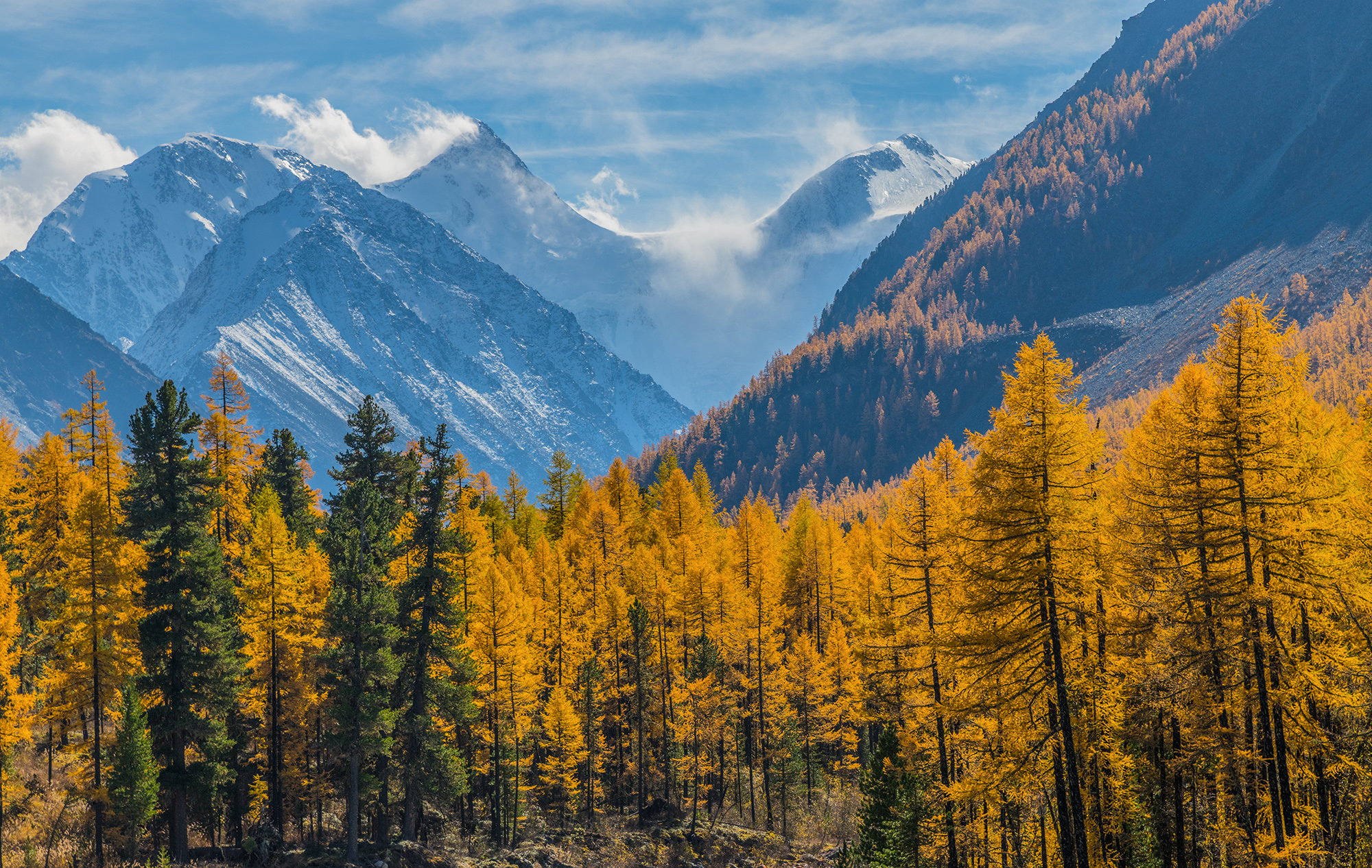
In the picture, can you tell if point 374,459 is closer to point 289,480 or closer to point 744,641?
point 289,480

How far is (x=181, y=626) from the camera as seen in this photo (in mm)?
34406

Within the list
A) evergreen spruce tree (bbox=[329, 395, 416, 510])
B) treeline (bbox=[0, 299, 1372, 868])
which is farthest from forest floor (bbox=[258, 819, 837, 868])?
evergreen spruce tree (bbox=[329, 395, 416, 510])

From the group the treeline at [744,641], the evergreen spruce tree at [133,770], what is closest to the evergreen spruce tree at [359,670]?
the treeline at [744,641]

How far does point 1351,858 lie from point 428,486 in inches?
1286

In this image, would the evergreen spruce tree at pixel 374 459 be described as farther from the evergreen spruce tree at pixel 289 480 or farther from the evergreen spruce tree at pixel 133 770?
the evergreen spruce tree at pixel 133 770

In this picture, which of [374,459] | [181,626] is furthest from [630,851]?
[374,459]

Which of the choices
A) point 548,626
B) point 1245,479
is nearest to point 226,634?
point 548,626

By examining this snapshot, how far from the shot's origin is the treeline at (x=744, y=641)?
18.8m

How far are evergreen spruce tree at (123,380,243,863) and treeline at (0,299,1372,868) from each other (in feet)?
0.49

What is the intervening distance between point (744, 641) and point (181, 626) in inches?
1114

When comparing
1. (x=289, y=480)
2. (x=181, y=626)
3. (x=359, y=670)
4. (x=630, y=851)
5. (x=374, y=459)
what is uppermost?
(x=289, y=480)

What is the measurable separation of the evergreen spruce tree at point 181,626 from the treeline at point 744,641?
0.15 metres

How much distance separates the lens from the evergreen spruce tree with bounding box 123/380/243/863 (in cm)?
3425

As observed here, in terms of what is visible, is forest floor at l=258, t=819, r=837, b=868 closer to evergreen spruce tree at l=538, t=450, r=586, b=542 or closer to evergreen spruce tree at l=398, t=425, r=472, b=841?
evergreen spruce tree at l=398, t=425, r=472, b=841
